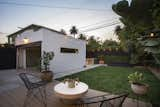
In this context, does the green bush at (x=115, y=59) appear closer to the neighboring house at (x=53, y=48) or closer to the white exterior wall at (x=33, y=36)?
the neighboring house at (x=53, y=48)

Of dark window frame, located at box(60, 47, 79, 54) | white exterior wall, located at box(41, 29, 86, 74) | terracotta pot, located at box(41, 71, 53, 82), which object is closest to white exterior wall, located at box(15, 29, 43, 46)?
white exterior wall, located at box(41, 29, 86, 74)

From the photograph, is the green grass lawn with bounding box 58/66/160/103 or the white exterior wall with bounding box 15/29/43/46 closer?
the green grass lawn with bounding box 58/66/160/103

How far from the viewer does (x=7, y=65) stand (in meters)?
10.7

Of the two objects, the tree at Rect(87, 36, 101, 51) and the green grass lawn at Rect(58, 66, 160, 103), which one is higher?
the tree at Rect(87, 36, 101, 51)

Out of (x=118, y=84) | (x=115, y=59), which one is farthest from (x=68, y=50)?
(x=115, y=59)

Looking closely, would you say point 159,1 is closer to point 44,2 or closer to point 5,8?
point 44,2

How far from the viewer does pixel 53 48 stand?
8555 mm

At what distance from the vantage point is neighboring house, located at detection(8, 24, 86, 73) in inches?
326

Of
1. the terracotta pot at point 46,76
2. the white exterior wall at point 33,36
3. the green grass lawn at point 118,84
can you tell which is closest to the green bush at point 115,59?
the green grass lawn at point 118,84

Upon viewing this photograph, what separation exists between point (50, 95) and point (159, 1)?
4.05 meters

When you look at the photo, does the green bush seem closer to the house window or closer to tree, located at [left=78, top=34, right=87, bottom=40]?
the house window

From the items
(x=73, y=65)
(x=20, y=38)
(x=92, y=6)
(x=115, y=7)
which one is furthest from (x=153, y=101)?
(x=20, y=38)

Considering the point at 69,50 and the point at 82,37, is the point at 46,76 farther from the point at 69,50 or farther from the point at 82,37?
the point at 82,37

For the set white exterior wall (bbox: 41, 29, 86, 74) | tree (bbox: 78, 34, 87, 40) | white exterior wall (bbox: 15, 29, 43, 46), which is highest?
tree (bbox: 78, 34, 87, 40)
